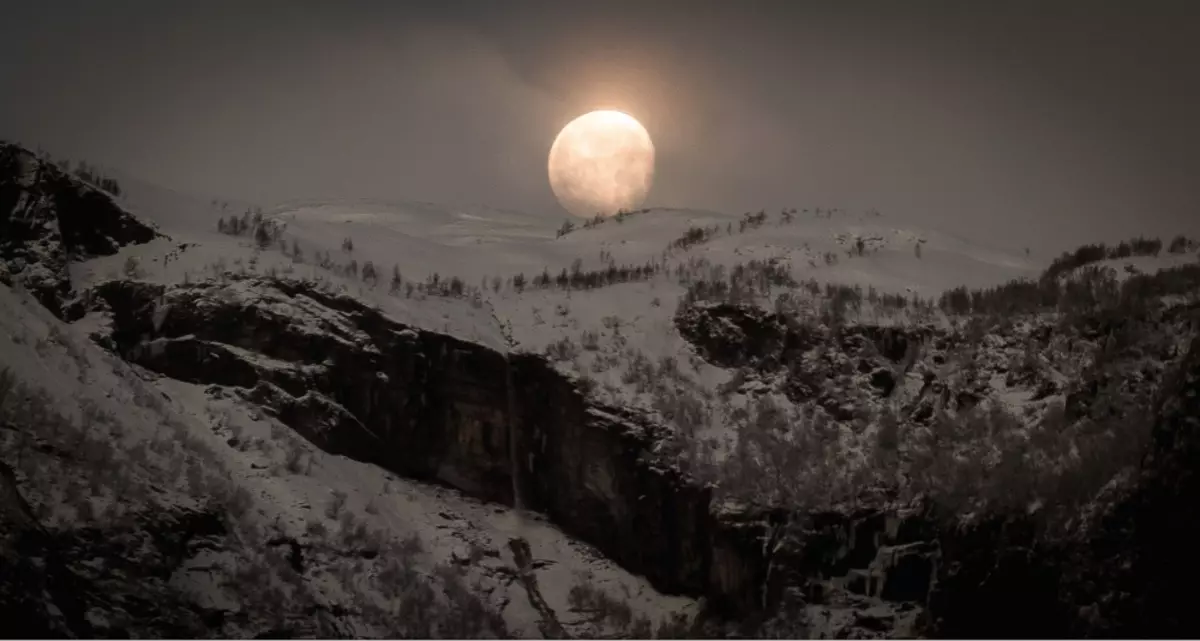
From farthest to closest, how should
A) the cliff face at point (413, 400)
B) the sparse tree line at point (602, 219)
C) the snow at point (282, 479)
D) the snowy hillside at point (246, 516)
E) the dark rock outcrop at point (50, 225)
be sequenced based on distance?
the sparse tree line at point (602, 219) < the dark rock outcrop at point (50, 225) < the cliff face at point (413, 400) < the snow at point (282, 479) < the snowy hillside at point (246, 516)

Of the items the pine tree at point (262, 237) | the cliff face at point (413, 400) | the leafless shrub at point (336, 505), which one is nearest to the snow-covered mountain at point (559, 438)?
the cliff face at point (413, 400)

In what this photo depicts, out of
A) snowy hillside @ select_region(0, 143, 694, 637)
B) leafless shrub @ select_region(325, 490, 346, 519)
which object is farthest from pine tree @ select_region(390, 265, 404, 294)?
leafless shrub @ select_region(325, 490, 346, 519)

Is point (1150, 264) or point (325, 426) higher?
point (1150, 264)

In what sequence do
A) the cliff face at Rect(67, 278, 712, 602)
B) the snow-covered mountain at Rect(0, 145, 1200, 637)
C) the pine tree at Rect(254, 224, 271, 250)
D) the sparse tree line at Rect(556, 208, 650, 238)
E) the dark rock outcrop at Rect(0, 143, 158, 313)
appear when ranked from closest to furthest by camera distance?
the snow-covered mountain at Rect(0, 145, 1200, 637) → the cliff face at Rect(67, 278, 712, 602) → the dark rock outcrop at Rect(0, 143, 158, 313) → the pine tree at Rect(254, 224, 271, 250) → the sparse tree line at Rect(556, 208, 650, 238)

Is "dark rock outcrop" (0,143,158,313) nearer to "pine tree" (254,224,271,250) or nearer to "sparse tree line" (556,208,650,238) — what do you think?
"pine tree" (254,224,271,250)

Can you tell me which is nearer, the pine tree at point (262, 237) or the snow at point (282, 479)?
the snow at point (282, 479)

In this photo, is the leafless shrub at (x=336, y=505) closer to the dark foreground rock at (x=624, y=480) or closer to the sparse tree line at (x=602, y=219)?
the dark foreground rock at (x=624, y=480)

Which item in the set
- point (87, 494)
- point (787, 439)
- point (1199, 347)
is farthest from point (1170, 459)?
point (87, 494)

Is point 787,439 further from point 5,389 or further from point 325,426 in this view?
point 5,389

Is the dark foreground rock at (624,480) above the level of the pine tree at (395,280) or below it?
below
